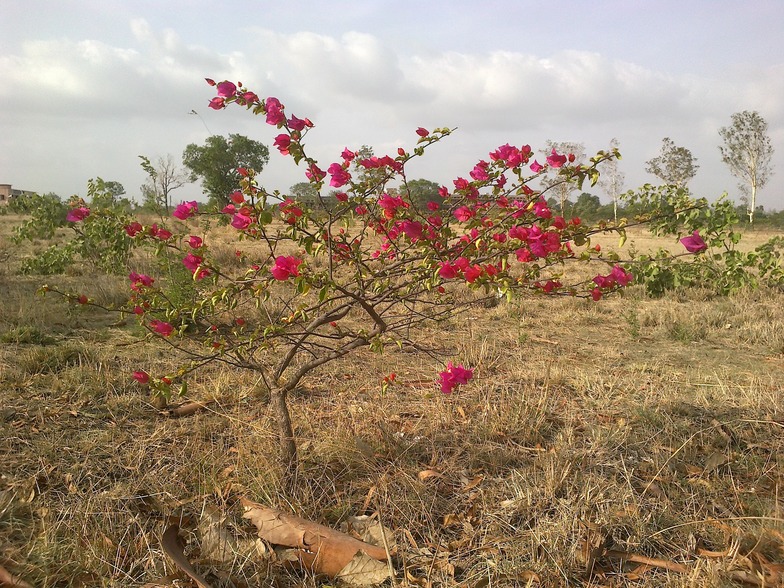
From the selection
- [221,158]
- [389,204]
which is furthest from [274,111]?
[221,158]

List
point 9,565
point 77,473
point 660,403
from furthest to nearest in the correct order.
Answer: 1. point 660,403
2. point 77,473
3. point 9,565

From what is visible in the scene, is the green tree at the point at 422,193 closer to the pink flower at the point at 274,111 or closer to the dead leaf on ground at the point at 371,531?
the pink flower at the point at 274,111

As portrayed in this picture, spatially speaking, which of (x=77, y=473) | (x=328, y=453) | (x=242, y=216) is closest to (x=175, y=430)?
(x=77, y=473)

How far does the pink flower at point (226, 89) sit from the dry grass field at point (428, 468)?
1.56 m

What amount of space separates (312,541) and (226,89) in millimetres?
1745

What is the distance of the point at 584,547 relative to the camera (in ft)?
6.06

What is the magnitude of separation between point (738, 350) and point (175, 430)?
4611 mm

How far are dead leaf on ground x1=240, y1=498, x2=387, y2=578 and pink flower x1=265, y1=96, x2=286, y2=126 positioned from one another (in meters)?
1.52

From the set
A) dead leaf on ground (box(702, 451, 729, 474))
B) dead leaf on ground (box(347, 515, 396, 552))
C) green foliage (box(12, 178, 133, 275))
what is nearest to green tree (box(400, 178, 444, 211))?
dead leaf on ground (box(347, 515, 396, 552))

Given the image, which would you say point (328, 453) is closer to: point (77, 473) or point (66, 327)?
point (77, 473)

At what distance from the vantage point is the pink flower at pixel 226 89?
2.02 metres

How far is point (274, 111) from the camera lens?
6.34ft

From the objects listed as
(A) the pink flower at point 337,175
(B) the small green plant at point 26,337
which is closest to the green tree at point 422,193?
(A) the pink flower at point 337,175

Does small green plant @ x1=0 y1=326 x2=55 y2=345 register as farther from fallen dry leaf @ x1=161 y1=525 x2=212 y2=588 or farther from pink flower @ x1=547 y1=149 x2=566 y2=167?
pink flower @ x1=547 y1=149 x2=566 y2=167
